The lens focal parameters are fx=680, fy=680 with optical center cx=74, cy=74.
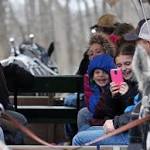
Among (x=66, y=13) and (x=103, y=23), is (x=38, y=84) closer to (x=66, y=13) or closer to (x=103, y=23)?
(x=103, y=23)

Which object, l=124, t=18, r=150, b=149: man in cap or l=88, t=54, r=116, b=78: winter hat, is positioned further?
l=88, t=54, r=116, b=78: winter hat

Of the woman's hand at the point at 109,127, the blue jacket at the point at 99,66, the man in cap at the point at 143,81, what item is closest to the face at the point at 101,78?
the blue jacket at the point at 99,66

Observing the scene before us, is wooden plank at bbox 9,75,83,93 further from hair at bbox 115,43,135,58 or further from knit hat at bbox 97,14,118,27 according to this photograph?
hair at bbox 115,43,135,58

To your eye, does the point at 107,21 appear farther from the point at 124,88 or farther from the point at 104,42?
the point at 124,88

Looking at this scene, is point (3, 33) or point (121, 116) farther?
point (3, 33)

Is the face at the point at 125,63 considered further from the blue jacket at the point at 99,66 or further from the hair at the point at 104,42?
the hair at the point at 104,42

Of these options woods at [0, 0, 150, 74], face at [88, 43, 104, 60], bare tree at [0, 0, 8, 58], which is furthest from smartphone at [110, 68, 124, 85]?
woods at [0, 0, 150, 74]

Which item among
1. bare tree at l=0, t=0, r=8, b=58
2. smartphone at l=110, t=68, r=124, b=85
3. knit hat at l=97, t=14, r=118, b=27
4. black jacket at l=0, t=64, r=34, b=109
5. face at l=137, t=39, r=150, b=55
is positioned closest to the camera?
face at l=137, t=39, r=150, b=55

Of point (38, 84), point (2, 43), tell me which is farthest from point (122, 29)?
point (2, 43)

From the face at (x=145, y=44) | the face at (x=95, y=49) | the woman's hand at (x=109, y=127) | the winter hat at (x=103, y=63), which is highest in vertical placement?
the face at (x=145, y=44)

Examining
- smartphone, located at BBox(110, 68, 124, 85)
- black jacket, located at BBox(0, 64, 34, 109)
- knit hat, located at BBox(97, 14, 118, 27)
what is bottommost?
black jacket, located at BBox(0, 64, 34, 109)

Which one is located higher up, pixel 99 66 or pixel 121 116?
pixel 99 66

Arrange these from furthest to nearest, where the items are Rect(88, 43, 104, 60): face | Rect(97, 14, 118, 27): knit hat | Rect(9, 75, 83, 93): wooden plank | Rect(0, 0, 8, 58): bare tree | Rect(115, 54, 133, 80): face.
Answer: Rect(0, 0, 8, 58): bare tree, Rect(97, 14, 118, 27): knit hat, Rect(9, 75, 83, 93): wooden plank, Rect(88, 43, 104, 60): face, Rect(115, 54, 133, 80): face

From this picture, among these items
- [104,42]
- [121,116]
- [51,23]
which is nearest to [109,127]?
[121,116]
